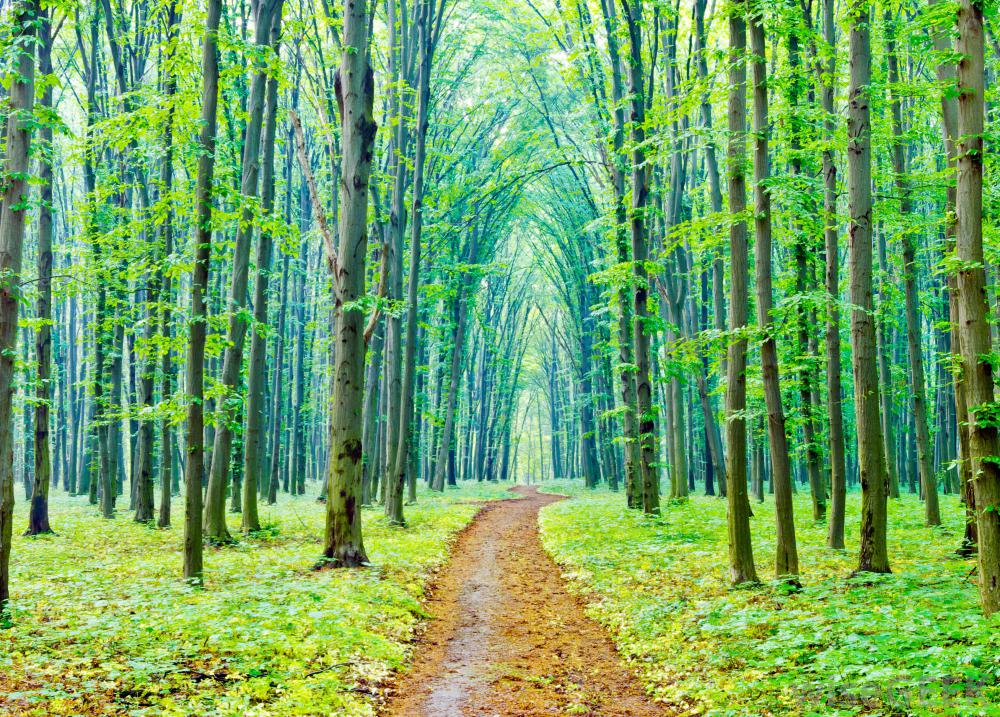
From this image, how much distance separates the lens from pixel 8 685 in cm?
499

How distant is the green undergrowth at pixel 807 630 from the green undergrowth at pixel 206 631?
268cm

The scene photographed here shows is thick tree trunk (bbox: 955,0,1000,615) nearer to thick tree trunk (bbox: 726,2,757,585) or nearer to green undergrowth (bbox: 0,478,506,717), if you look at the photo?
thick tree trunk (bbox: 726,2,757,585)

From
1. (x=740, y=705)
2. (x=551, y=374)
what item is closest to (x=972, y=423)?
(x=740, y=705)

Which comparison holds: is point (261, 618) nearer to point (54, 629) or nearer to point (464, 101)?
point (54, 629)

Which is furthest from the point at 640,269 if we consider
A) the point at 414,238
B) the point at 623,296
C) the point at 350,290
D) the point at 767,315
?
the point at 767,315

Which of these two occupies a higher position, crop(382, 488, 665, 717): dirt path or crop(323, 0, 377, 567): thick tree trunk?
crop(323, 0, 377, 567): thick tree trunk

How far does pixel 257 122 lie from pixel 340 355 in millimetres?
5068

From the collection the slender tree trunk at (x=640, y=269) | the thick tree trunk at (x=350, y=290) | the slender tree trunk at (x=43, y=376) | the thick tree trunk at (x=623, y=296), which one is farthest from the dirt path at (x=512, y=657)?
the slender tree trunk at (x=43, y=376)

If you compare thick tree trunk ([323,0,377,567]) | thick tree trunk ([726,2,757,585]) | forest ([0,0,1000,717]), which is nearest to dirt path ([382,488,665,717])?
forest ([0,0,1000,717])

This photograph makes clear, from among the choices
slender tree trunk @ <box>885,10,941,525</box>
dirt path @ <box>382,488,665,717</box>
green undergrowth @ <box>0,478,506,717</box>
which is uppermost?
slender tree trunk @ <box>885,10,941,525</box>

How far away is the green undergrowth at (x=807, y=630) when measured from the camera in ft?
15.4

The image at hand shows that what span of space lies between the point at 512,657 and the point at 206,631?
Result: 307 cm

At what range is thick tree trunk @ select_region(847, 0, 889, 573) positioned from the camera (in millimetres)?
8117

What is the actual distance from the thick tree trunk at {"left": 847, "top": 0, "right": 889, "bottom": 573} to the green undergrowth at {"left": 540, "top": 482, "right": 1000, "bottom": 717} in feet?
2.04
